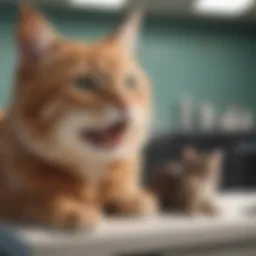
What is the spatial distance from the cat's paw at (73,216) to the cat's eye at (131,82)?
163 mm

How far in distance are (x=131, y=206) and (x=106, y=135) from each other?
0.13m

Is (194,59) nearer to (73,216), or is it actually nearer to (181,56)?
(181,56)

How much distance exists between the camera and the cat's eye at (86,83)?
2.20ft

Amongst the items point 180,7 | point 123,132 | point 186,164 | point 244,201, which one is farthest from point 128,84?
point 180,7

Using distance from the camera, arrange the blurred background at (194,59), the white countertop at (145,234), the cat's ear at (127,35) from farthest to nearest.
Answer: the blurred background at (194,59), the cat's ear at (127,35), the white countertop at (145,234)

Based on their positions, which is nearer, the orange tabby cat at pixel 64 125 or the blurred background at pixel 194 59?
the orange tabby cat at pixel 64 125

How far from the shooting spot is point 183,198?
2.61 feet

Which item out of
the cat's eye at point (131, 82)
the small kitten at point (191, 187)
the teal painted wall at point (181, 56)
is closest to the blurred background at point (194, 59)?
the teal painted wall at point (181, 56)

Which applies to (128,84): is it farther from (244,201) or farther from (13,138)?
(244,201)

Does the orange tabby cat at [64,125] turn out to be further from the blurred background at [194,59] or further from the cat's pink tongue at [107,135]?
the blurred background at [194,59]

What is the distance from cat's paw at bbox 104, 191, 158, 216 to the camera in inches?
29.1

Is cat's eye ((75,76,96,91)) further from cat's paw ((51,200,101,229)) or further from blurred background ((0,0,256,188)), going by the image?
blurred background ((0,0,256,188))

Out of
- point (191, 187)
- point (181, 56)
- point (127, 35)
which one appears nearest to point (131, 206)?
point (191, 187)

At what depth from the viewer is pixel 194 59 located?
127 cm
